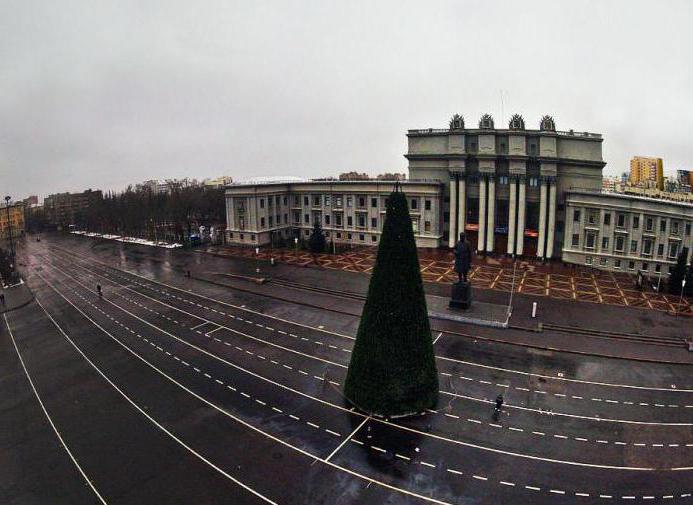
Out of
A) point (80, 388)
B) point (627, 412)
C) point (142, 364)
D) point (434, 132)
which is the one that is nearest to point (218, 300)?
point (142, 364)

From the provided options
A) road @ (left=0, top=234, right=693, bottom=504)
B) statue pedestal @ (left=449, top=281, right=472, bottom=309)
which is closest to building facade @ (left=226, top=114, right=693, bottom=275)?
statue pedestal @ (left=449, top=281, right=472, bottom=309)

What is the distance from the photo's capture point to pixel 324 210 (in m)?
85.9

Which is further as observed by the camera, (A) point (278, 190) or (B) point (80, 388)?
(A) point (278, 190)

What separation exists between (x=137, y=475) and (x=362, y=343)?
13.4 metres

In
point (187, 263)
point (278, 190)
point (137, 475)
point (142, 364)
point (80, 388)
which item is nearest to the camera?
point (137, 475)

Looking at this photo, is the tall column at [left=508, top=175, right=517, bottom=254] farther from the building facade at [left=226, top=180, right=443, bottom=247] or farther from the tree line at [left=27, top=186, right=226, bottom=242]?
the tree line at [left=27, top=186, right=226, bottom=242]

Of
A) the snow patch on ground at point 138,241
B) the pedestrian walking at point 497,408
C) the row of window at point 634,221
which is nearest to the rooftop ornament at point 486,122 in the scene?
the row of window at point 634,221

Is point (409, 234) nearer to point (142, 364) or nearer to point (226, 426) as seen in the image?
point (226, 426)

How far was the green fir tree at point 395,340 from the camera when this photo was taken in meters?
23.8

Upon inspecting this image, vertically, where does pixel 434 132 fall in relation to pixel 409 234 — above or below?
above

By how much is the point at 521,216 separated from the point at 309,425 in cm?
5542

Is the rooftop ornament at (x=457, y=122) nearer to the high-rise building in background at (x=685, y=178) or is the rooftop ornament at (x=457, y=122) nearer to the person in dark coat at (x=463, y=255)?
the person in dark coat at (x=463, y=255)

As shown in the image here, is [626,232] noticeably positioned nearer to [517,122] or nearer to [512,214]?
[512,214]

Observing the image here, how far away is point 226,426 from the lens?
79.9 ft
